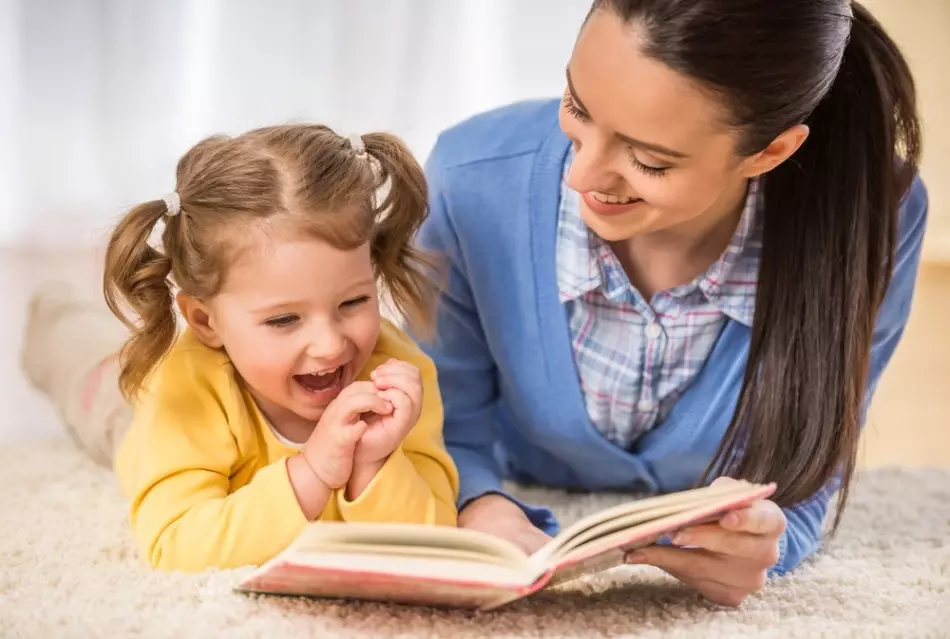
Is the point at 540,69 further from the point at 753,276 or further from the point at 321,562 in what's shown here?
the point at 321,562

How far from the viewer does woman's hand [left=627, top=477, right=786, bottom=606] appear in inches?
40.2

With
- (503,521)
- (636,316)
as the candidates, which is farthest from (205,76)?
(503,521)

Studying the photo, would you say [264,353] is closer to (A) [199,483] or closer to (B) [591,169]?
(A) [199,483]

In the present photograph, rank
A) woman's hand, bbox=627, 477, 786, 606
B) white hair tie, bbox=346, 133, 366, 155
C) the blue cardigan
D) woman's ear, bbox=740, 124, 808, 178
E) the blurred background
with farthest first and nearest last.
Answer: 1. the blurred background
2. the blue cardigan
3. white hair tie, bbox=346, 133, 366, 155
4. woman's ear, bbox=740, 124, 808, 178
5. woman's hand, bbox=627, 477, 786, 606

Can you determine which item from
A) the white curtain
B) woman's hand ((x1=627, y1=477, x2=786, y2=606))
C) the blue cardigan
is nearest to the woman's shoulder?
the blue cardigan

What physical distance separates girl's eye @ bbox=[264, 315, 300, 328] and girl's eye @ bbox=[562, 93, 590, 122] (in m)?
0.35

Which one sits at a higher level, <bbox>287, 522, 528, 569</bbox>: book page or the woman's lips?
the woman's lips

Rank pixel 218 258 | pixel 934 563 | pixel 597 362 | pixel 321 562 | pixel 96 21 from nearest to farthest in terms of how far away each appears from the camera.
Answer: pixel 321 562 < pixel 218 258 < pixel 934 563 < pixel 597 362 < pixel 96 21

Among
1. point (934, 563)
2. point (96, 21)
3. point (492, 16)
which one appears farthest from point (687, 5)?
point (96, 21)

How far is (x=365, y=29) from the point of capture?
7.07ft

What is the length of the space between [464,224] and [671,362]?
310 mm

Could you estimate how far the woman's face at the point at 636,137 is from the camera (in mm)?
1038

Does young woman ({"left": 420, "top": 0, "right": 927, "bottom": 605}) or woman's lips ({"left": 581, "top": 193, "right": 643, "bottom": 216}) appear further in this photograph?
woman's lips ({"left": 581, "top": 193, "right": 643, "bottom": 216})

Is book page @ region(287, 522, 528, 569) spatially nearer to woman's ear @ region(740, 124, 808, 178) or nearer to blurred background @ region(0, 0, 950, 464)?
woman's ear @ region(740, 124, 808, 178)
